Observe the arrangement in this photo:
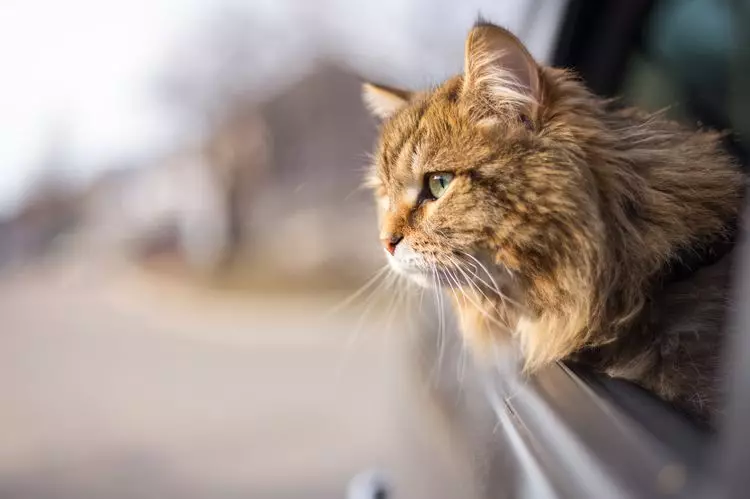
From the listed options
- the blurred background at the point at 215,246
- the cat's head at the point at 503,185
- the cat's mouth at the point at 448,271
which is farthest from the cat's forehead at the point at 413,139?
the blurred background at the point at 215,246

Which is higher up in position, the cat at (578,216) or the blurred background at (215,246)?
the blurred background at (215,246)

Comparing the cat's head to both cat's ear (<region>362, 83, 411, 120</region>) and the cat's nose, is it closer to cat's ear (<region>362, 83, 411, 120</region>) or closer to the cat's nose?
the cat's nose

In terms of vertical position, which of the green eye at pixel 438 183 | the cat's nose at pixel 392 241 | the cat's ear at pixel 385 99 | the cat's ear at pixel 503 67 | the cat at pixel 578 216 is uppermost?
the cat's ear at pixel 385 99

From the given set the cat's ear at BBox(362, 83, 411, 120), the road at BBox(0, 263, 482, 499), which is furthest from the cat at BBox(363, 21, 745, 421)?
the road at BBox(0, 263, 482, 499)

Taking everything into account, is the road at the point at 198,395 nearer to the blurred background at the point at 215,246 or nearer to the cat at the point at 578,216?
the blurred background at the point at 215,246

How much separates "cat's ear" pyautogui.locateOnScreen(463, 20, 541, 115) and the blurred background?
1.47 ft

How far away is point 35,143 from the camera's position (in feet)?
6.59

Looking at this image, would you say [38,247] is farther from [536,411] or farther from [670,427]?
[670,427]

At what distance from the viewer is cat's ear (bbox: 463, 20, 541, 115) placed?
33.7 inches

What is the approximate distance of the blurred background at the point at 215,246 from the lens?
1.52 m

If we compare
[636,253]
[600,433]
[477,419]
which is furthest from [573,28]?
[600,433]

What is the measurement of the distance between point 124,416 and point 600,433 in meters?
1.39

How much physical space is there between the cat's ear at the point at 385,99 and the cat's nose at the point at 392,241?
249 millimetres

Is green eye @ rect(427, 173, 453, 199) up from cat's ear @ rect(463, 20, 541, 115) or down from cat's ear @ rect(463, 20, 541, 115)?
down
